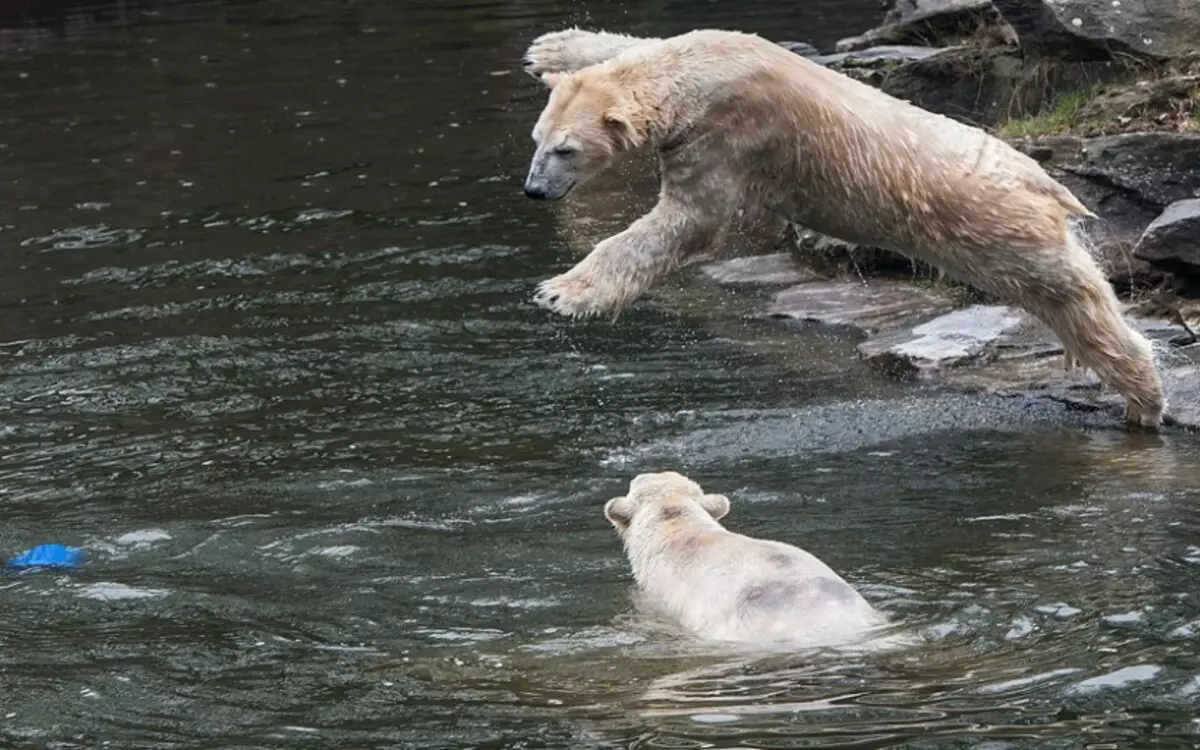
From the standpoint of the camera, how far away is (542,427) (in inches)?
321

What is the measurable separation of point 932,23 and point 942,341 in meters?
6.34

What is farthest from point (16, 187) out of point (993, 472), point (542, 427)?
point (993, 472)

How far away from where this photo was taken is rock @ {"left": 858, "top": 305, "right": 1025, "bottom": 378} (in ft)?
29.2

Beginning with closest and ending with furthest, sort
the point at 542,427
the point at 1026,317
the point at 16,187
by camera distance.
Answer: the point at 542,427 < the point at 1026,317 < the point at 16,187

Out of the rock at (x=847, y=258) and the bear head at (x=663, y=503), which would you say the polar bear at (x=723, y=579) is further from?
the rock at (x=847, y=258)

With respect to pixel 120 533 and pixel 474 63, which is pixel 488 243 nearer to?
pixel 120 533

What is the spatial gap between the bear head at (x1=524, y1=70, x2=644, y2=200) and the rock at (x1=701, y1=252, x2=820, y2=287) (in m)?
3.91

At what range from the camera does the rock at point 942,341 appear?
8.89 meters

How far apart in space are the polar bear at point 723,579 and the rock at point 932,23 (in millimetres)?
7906

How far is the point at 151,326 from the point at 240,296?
74cm

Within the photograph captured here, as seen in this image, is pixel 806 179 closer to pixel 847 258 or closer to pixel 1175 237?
pixel 1175 237

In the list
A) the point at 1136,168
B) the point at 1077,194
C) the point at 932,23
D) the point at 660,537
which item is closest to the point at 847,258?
the point at 1077,194

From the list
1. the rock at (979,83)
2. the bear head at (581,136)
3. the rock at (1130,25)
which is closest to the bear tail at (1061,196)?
the bear head at (581,136)

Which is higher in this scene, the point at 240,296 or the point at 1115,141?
the point at 1115,141
